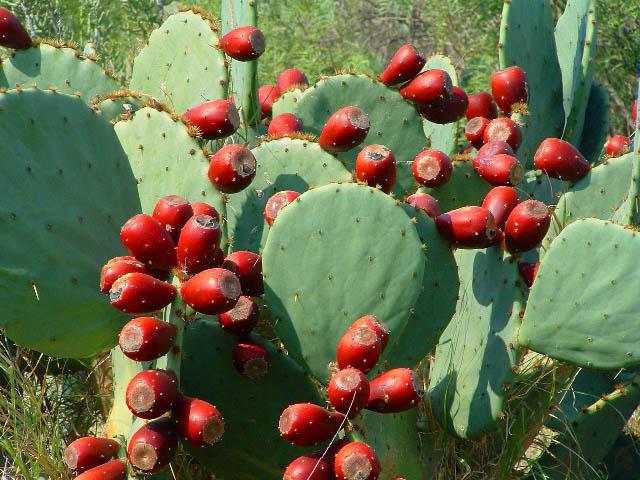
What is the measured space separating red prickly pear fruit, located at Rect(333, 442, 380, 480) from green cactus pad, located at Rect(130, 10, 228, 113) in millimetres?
1281

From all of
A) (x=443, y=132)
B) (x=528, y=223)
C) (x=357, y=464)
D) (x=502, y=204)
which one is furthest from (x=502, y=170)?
(x=357, y=464)

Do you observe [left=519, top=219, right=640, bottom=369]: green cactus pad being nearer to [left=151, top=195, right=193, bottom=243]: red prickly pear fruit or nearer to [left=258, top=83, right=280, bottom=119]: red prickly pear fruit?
[left=151, top=195, right=193, bottom=243]: red prickly pear fruit

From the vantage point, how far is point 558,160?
2.45m

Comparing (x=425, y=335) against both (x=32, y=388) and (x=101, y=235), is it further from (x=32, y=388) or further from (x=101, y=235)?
(x=32, y=388)

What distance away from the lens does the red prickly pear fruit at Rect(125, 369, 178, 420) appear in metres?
1.70

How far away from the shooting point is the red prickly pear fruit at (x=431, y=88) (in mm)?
2625

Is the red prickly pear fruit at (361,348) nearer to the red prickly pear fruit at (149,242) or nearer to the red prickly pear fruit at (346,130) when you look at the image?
the red prickly pear fruit at (149,242)

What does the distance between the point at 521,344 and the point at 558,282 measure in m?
0.18

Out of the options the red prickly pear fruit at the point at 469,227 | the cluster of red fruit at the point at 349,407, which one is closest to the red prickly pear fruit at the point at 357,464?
the cluster of red fruit at the point at 349,407

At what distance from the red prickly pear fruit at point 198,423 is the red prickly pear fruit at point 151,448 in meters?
0.03

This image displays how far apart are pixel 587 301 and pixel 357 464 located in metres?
0.79

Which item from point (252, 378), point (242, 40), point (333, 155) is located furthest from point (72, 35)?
point (252, 378)

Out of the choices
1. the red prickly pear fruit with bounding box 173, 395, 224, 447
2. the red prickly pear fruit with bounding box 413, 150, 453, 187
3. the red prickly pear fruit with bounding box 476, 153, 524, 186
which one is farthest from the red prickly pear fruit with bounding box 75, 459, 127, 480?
the red prickly pear fruit with bounding box 476, 153, 524, 186

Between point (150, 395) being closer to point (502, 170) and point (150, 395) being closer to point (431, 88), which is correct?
point (502, 170)
